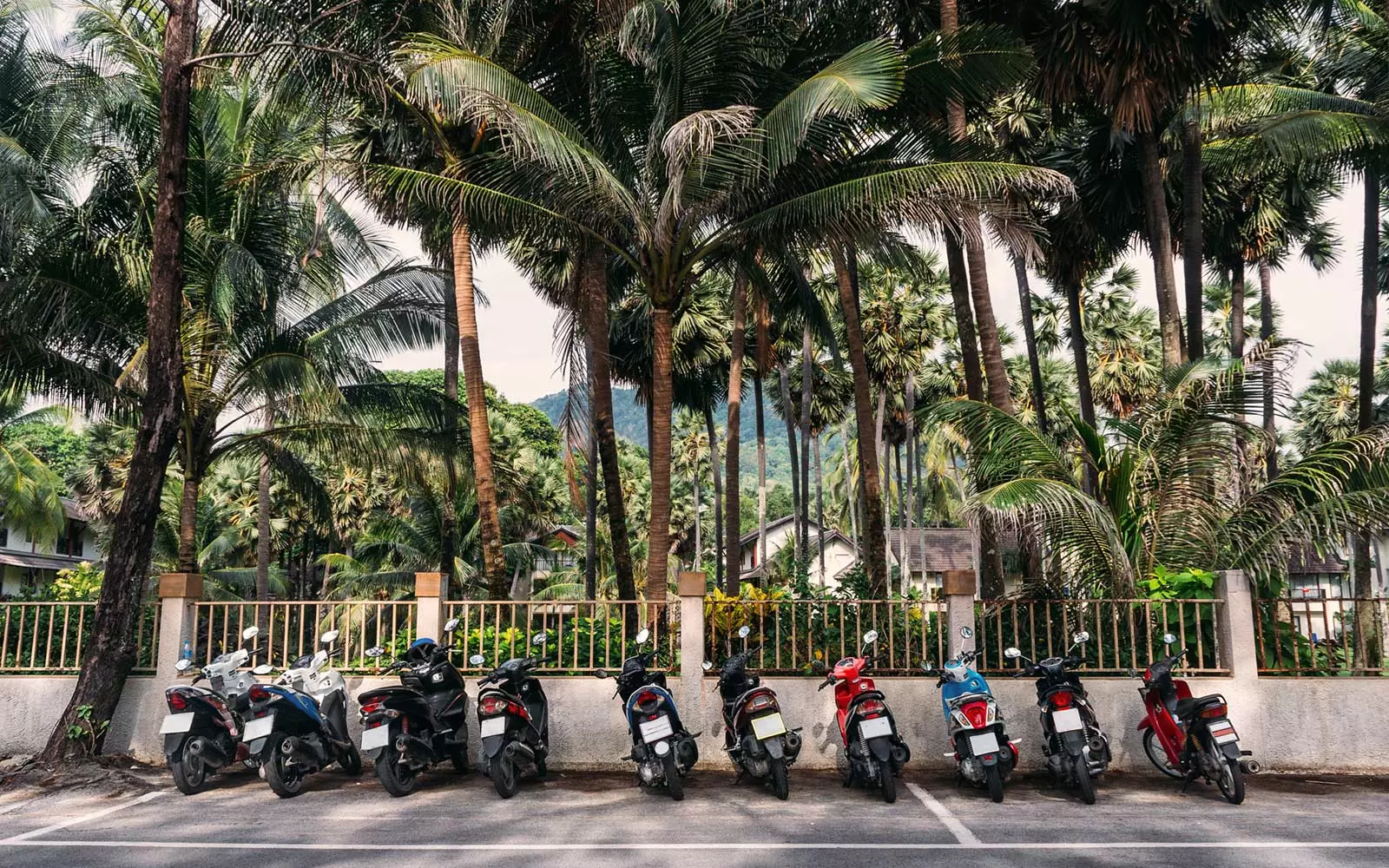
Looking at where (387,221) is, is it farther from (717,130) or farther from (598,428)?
(717,130)

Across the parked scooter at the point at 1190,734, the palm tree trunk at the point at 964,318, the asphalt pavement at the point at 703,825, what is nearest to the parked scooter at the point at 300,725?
the asphalt pavement at the point at 703,825

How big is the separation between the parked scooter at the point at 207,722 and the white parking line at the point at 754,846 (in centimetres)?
166

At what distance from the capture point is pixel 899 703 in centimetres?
899

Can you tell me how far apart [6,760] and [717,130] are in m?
9.00

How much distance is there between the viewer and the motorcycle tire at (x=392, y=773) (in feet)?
25.6

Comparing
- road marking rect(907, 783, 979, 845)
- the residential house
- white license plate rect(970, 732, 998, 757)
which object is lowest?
road marking rect(907, 783, 979, 845)

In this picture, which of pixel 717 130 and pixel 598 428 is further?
pixel 598 428

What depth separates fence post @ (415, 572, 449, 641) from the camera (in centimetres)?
944

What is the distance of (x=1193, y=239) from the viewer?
43.0ft

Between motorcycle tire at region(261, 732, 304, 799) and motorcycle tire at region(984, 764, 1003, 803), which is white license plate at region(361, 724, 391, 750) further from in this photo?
motorcycle tire at region(984, 764, 1003, 803)

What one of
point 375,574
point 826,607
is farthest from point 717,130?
point 375,574

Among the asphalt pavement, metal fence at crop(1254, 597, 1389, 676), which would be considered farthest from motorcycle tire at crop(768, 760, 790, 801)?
metal fence at crop(1254, 597, 1389, 676)

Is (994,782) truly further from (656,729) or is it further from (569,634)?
(569,634)

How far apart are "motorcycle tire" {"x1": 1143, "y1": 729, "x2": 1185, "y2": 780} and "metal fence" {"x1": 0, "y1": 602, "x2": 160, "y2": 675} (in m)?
9.36
